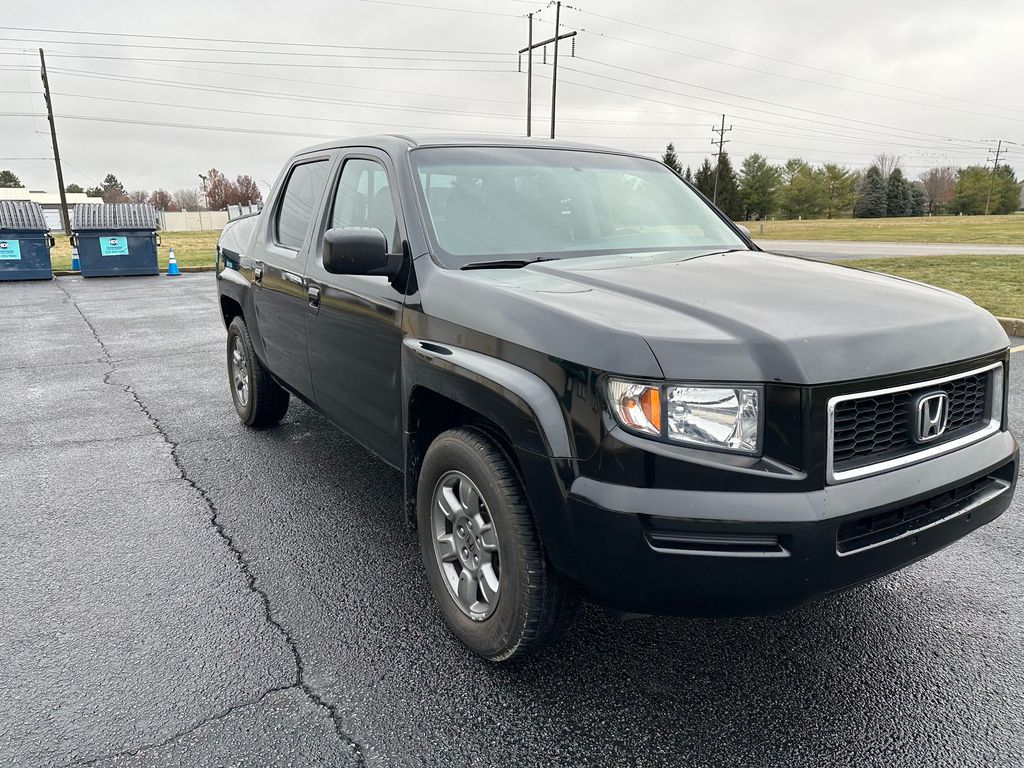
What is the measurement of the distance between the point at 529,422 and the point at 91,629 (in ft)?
6.35

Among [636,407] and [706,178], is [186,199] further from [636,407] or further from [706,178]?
[636,407]

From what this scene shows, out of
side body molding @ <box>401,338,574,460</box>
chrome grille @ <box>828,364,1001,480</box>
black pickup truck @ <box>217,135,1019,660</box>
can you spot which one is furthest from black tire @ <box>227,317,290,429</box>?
chrome grille @ <box>828,364,1001,480</box>

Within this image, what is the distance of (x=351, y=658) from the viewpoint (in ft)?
8.86

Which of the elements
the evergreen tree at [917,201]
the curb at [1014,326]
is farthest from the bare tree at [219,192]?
the curb at [1014,326]

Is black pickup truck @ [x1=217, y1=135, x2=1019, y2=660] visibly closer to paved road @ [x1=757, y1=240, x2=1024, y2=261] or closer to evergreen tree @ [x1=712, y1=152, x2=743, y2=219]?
paved road @ [x1=757, y1=240, x2=1024, y2=261]

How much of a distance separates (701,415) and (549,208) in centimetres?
165

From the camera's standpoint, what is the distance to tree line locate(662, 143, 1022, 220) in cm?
8925

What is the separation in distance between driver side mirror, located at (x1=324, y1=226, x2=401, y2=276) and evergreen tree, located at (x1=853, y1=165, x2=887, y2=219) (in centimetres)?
9935

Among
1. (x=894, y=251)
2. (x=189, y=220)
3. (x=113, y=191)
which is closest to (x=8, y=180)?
(x=113, y=191)

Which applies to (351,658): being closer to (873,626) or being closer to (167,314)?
(873,626)

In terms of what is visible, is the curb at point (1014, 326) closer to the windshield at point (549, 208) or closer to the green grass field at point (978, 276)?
the green grass field at point (978, 276)

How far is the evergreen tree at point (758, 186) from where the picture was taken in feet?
312

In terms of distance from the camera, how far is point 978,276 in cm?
1374

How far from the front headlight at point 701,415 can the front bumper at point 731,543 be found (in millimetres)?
144
